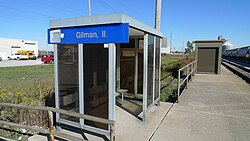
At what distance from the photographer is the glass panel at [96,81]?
3.38 metres

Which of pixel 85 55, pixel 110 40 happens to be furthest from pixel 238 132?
pixel 85 55

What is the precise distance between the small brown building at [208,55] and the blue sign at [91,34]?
11844 mm

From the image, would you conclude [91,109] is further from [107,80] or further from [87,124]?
[107,80]

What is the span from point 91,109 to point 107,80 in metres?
0.75

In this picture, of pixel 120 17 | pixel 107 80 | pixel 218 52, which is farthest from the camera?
pixel 218 52

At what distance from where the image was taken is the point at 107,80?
132 inches

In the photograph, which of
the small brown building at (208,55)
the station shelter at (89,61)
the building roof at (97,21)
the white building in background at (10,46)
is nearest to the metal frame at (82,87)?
the station shelter at (89,61)

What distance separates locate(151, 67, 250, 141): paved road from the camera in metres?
3.54

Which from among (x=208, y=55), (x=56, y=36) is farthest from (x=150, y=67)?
(x=208, y=55)

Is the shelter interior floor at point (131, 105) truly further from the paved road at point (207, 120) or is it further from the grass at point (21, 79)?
the grass at point (21, 79)

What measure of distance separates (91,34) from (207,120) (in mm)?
3359

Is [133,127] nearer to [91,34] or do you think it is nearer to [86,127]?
[86,127]

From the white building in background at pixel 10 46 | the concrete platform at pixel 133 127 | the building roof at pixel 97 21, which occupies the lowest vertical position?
the concrete platform at pixel 133 127

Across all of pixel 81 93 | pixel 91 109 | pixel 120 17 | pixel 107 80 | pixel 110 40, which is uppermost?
pixel 120 17
